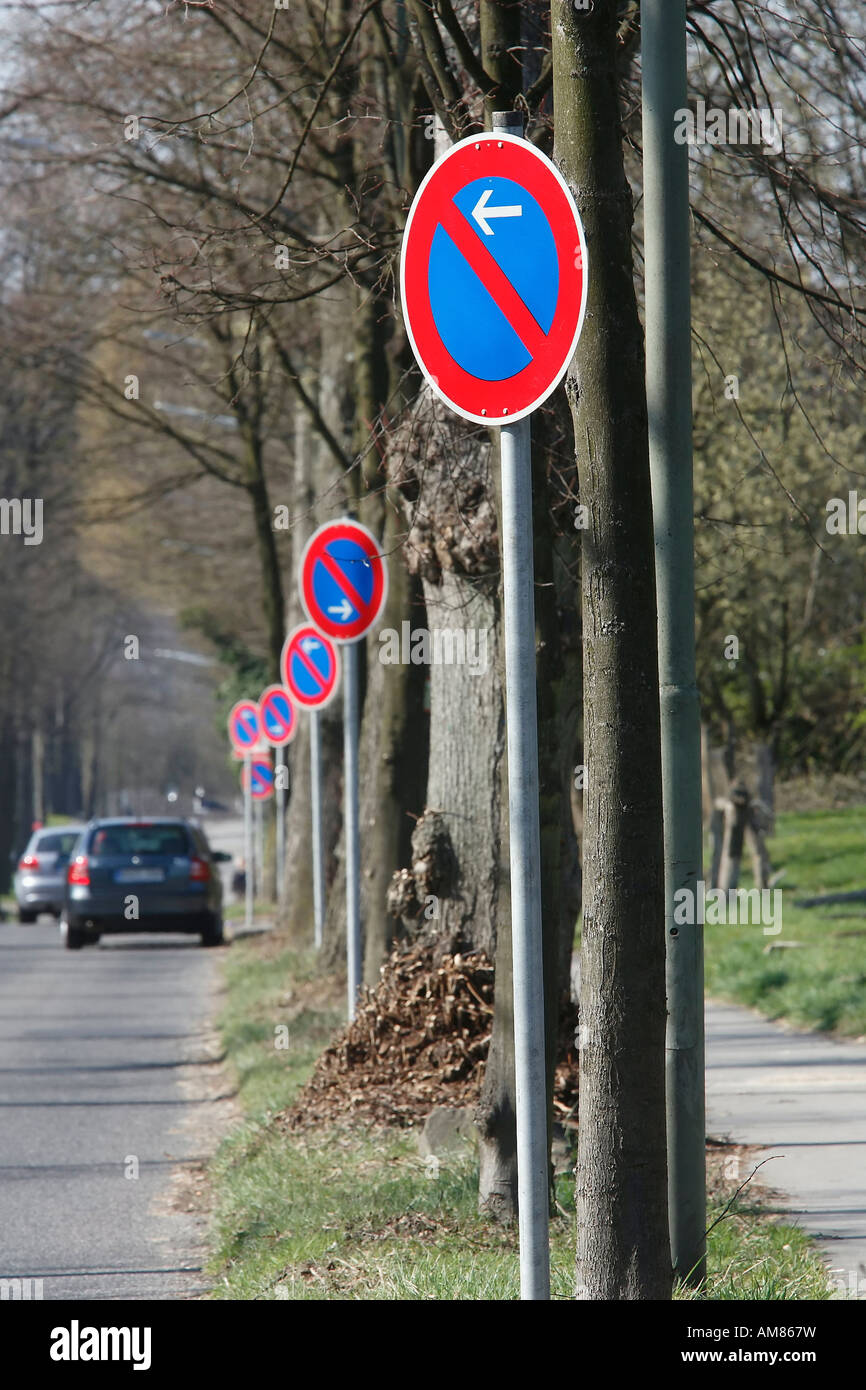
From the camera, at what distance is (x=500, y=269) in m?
4.34

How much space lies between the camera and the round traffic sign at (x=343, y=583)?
9.95 metres

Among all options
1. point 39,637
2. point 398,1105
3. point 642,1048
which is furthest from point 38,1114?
point 39,637

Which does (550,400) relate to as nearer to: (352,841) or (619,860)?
(352,841)

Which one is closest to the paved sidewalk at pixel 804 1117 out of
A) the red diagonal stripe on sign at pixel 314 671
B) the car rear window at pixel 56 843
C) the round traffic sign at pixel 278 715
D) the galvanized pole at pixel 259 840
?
the red diagonal stripe on sign at pixel 314 671

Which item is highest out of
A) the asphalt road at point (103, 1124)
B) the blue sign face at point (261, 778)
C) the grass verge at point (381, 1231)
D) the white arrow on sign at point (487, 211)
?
the white arrow on sign at point (487, 211)

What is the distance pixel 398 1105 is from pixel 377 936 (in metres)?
2.55

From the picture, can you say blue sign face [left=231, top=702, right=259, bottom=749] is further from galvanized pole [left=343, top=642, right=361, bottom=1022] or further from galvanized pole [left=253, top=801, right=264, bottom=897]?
galvanized pole [left=343, top=642, right=361, bottom=1022]

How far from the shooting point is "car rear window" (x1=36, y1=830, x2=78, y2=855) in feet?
102

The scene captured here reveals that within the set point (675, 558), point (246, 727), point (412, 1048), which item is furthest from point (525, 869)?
point (246, 727)

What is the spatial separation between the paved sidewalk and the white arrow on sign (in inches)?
130

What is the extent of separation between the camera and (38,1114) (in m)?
10.8

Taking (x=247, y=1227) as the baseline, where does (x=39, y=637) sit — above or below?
above

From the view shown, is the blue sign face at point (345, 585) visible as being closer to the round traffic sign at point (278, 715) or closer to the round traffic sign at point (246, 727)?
the round traffic sign at point (278, 715)
